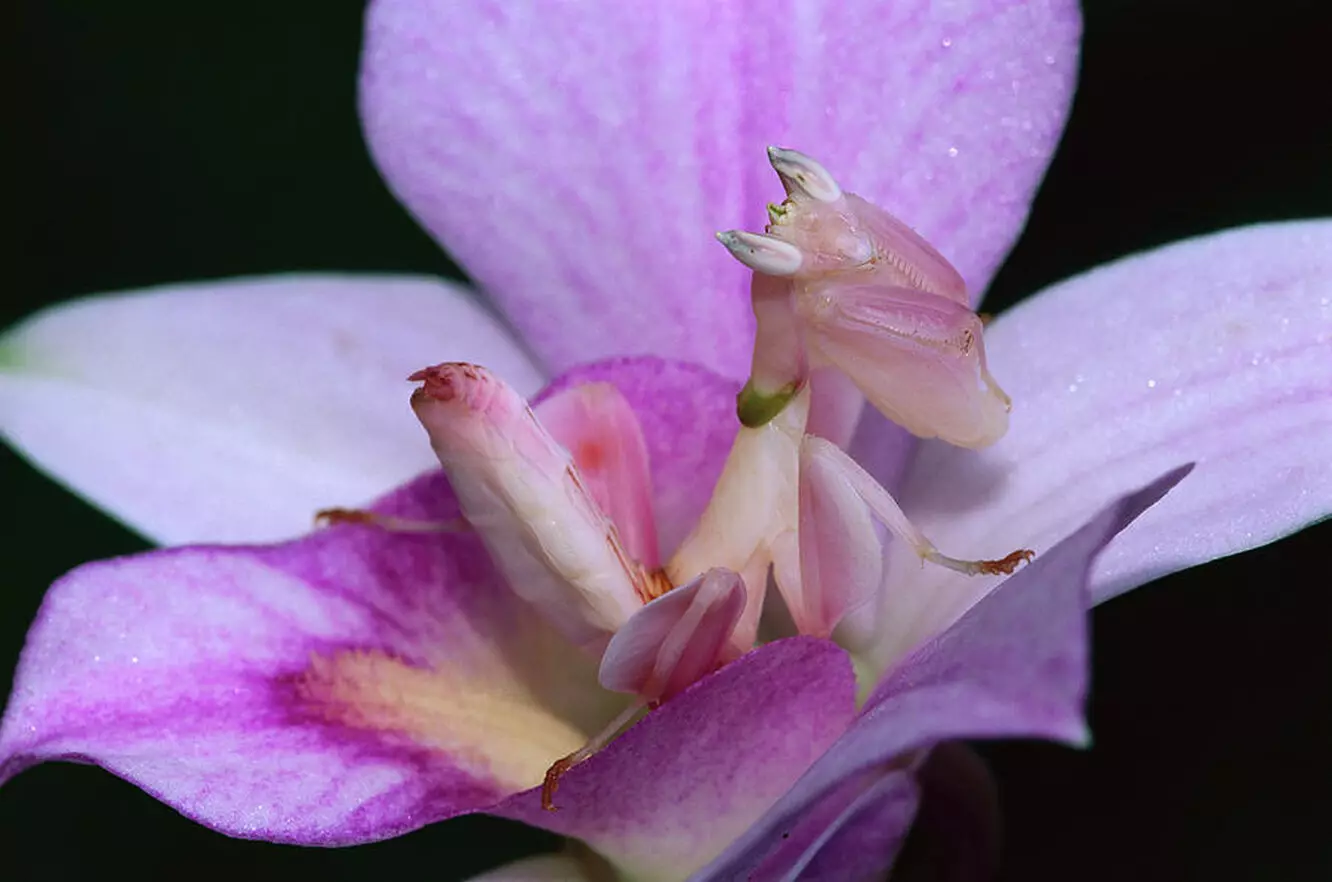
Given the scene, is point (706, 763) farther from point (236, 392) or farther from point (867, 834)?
point (236, 392)

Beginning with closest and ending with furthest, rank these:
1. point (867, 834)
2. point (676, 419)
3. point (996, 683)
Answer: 1. point (996, 683)
2. point (867, 834)
3. point (676, 419)

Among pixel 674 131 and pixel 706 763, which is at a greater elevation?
pixel 674 131

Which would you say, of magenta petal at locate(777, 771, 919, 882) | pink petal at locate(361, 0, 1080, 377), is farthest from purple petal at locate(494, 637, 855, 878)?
pink petal at locate(361, 0, 1080, 377)

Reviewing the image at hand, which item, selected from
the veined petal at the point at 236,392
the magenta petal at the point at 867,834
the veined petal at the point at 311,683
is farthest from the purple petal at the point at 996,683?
the veined petal at the point at 236,392

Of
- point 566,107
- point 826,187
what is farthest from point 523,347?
point 826,187

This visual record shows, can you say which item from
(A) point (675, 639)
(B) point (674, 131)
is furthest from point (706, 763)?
(B) point (674, 131)

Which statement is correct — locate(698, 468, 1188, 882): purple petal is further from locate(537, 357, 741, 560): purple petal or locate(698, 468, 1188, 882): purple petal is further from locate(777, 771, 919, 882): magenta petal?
locate(537, 357, 741, 560): purple petal

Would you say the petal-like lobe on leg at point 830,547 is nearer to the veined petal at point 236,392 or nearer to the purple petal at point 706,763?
the purple petal at point 706,763
